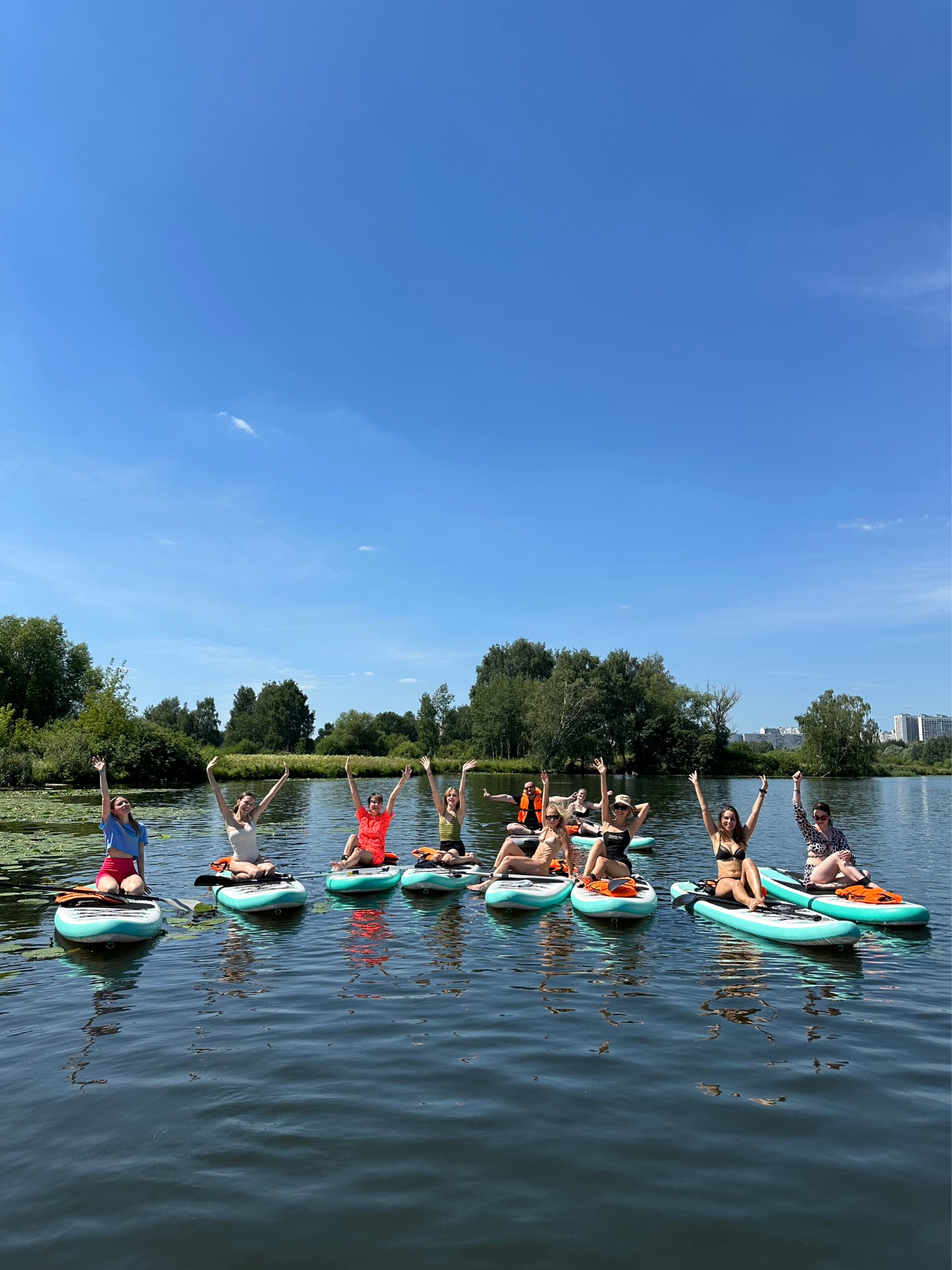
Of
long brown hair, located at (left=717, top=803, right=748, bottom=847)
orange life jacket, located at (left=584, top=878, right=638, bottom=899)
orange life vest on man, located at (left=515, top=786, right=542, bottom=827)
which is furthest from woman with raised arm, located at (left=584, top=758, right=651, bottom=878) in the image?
orange life vest on man, located at (left=515, top=786, right=542, bottom=827)

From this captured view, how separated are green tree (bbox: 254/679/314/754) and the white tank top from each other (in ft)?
292

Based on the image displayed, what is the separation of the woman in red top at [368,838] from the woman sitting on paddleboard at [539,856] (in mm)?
1959

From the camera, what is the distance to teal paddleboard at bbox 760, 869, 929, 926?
11.3 metres

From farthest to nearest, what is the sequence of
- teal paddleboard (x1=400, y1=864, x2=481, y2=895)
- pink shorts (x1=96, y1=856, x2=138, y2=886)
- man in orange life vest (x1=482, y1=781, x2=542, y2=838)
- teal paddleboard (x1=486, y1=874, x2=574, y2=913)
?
1. man in orange life vest (x1=482, y1=781, x2=542, y2=838)
2. teal paddleboard (x1=400, y1=864, x2=481, y2=895)
3. teal paddleboard (x1=486, y1=874, x2=574, y2=913)
4. pink shorts (x1=96, y1=856, x2=138, y2=886)

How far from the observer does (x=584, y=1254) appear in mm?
4000

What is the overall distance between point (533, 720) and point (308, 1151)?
6594 centimetres

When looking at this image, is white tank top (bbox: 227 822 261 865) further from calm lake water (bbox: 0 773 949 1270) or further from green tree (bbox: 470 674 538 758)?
green tree (bbox: 470 674 538 758)

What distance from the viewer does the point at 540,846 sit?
46.2ft

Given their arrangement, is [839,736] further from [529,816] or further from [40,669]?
[40,669]

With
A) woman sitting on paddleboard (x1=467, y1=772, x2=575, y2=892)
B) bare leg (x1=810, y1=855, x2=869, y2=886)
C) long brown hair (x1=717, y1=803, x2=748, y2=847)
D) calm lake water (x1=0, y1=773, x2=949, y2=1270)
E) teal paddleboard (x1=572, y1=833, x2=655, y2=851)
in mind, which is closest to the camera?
calm lake water (x1=0, y1=773, x2=949, y2=1270)

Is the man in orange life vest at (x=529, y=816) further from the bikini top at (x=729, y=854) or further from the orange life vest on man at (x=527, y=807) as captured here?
the bikini top at (x=729, y=854)

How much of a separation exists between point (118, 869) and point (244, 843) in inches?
93.5

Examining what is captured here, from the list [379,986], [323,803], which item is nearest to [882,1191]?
[379,986]

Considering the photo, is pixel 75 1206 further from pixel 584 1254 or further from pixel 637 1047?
pixel 637 1047
